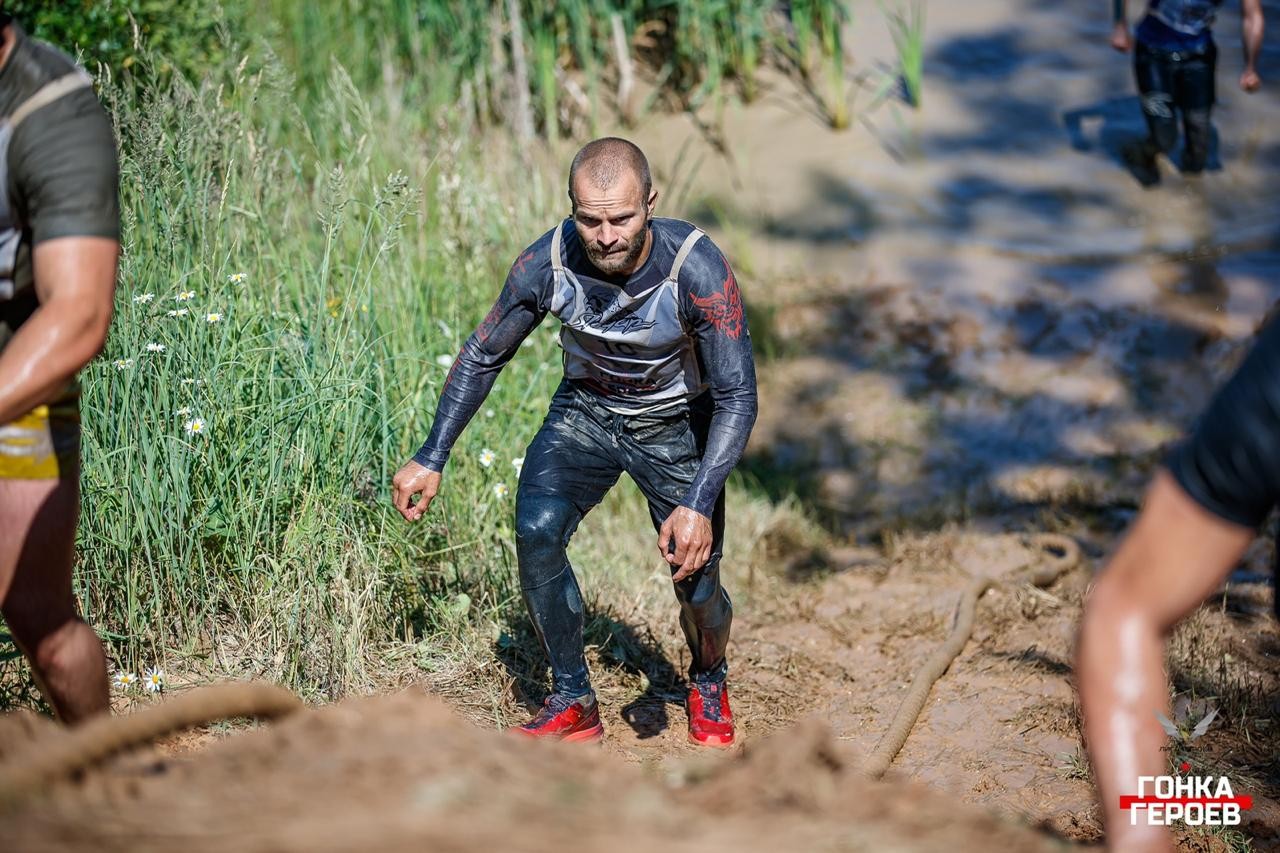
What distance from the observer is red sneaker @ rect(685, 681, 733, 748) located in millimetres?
4340

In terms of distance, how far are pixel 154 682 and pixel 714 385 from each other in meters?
1.97

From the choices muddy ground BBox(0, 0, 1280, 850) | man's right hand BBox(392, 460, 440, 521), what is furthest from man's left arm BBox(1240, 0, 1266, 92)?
man's right hand BBox(392, 460, 440, 521)

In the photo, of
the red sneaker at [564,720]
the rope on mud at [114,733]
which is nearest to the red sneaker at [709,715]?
the red sneaker at [564,720]

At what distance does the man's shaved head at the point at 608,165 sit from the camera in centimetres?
368

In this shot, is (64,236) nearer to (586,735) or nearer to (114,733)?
(114,733)

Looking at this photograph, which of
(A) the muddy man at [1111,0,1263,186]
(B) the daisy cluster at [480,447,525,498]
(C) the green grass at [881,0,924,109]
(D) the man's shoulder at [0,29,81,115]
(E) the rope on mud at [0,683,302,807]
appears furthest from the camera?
(C) the green grass at [881,0,924,109]

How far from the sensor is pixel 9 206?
267cm

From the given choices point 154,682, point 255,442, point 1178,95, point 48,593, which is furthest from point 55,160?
point 1178,95

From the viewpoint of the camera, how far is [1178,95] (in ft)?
25.7

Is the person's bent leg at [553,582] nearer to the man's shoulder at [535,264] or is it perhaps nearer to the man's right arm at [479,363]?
the man's right arm at [479,363]

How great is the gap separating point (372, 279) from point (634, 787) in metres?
3.90

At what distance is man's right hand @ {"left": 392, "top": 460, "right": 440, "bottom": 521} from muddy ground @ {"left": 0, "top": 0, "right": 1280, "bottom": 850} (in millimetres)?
832

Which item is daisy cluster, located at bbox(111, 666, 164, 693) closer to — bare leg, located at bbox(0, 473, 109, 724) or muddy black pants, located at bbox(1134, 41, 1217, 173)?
bare leg, located at bbox(0, 473, 109, 724)

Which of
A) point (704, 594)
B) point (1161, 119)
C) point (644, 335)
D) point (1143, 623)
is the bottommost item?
point (704, 594)
